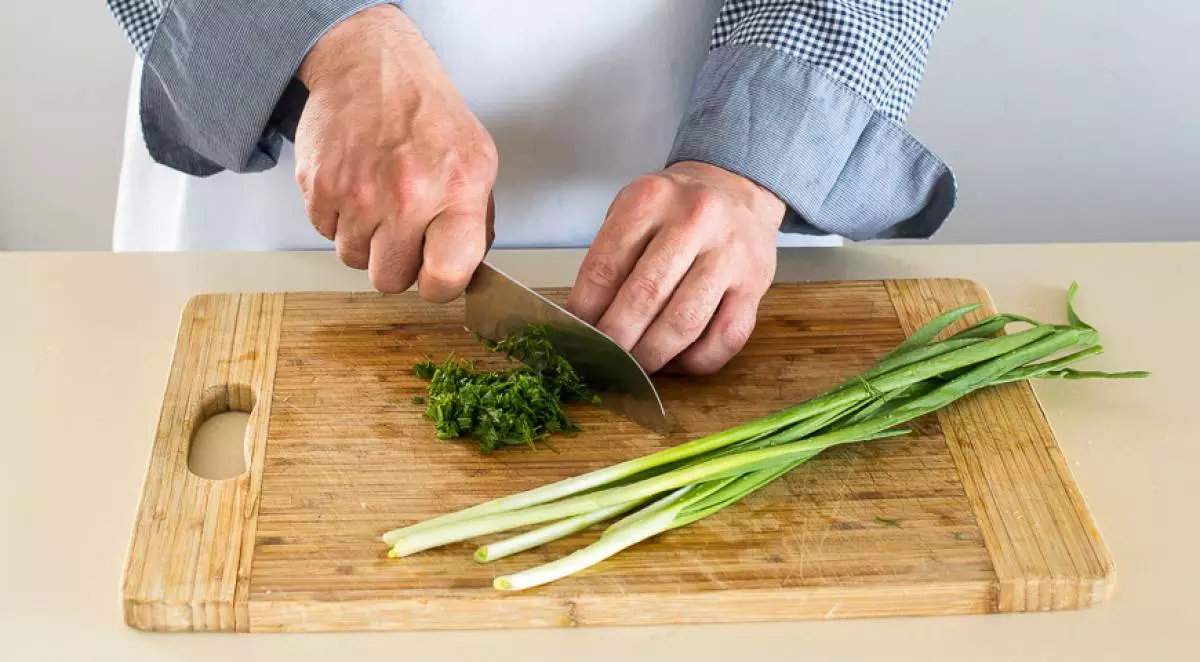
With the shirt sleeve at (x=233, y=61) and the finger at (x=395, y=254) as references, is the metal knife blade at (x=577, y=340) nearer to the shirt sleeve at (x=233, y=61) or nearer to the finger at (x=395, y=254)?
the finger at (x=395, y=254)

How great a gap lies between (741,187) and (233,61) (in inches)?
25.8

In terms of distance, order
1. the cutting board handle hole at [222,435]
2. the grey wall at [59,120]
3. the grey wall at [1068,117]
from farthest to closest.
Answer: the grey wall at [59,120] < the grey wall at [1068,117] < the cutting board handle hole at [222,435]

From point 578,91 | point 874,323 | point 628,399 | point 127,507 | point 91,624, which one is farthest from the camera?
point 578,91

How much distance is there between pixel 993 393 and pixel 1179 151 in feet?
5.49

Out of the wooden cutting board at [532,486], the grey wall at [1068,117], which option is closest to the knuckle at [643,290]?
the wooden cutting board at [532,486]

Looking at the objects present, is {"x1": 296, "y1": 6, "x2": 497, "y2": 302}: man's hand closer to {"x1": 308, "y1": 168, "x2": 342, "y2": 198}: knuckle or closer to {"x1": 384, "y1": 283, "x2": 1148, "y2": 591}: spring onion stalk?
{"x1": 308, "y1": 168, "x2": 342, "y2": 198}: knuckle

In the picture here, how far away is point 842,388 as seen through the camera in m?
1.35

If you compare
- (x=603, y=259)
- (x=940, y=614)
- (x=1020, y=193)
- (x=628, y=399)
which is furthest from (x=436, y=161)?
(x=1020, y=193)

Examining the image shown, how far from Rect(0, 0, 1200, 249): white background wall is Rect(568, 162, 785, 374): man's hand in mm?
1444

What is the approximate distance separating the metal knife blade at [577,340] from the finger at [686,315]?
5 centimetres

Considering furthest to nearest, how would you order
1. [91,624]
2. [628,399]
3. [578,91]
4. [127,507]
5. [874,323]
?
[578,91] < [874,323] < [628,399] < [127,507] < [91,624]

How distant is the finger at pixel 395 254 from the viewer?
140cm

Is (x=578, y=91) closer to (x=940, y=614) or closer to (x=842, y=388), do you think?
(x=842, y=388)

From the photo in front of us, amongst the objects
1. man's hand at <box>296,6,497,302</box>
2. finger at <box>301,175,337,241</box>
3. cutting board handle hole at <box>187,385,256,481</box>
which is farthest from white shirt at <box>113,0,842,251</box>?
cutting board handle hole at <box>187,385,256,481</box>
